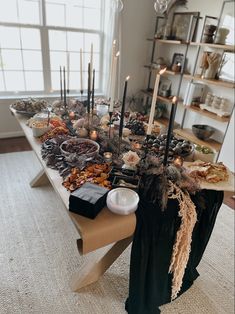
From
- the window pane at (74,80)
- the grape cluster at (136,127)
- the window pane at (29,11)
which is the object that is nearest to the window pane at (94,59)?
the window pane at (74,80)

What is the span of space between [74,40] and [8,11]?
0.90 m

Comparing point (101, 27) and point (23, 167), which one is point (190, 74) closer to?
point (101, 27)

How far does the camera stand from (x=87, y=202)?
0.87 meters

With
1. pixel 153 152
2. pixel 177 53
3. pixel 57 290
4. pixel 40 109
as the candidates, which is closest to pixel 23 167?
pixel 40 109

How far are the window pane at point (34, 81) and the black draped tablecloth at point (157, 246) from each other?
3005 millimetres

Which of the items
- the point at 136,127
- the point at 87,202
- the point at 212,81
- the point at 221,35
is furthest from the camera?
the point at 212,81

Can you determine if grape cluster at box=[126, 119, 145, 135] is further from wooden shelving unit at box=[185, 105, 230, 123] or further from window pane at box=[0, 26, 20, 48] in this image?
window pane at box=[0, 26, 20, 48]

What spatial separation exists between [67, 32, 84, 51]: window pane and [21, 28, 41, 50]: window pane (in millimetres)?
438

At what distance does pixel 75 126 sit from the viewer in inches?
62.7

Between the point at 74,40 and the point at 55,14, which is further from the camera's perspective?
the point at 74,40

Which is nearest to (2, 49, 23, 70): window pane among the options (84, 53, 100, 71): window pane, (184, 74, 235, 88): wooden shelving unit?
(84, 53, 100, 71): window pane

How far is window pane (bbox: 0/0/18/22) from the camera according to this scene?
291cm

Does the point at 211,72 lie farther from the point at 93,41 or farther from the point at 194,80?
the point at 93,41

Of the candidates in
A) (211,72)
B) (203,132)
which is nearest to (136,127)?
(203,132)
